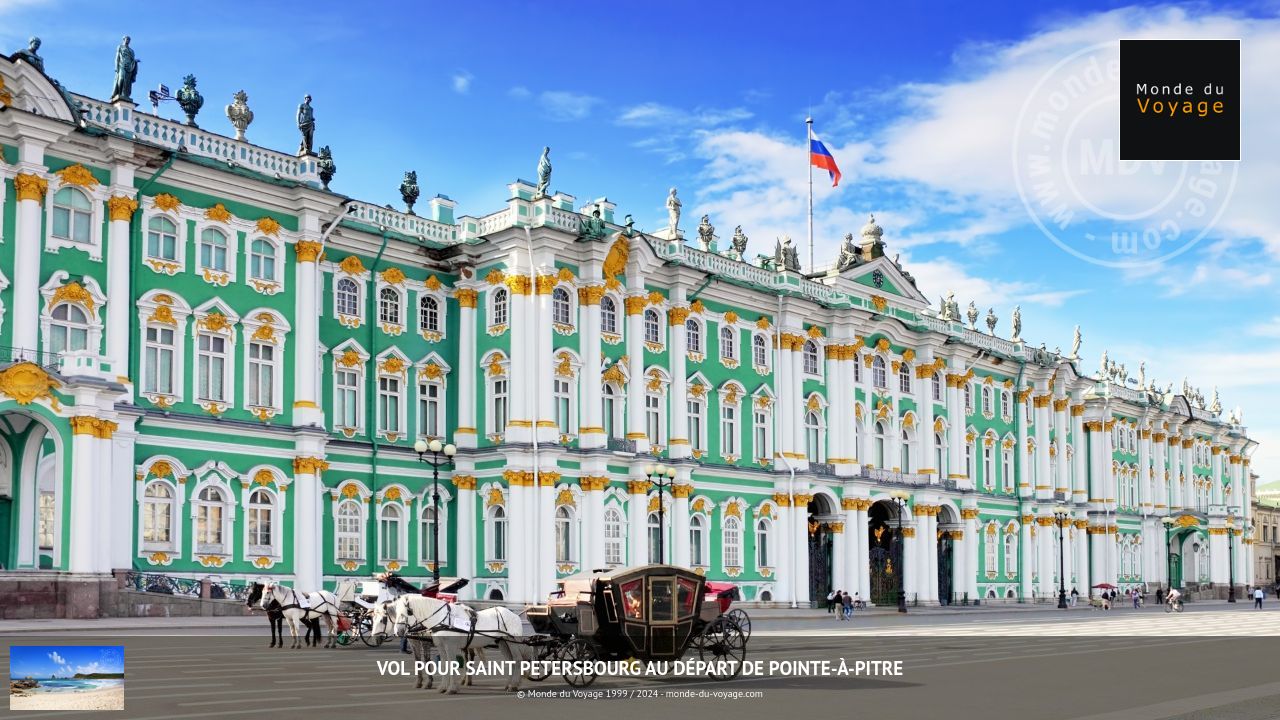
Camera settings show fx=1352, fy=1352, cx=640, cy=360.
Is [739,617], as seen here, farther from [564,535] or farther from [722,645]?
[564,535]

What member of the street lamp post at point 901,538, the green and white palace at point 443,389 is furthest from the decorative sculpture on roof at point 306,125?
the street lamp post at point 901,538

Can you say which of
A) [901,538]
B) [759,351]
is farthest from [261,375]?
[901,538]

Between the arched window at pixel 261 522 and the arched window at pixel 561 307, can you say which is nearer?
the arched window at pixel 261 522

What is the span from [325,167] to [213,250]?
5929 millimetres

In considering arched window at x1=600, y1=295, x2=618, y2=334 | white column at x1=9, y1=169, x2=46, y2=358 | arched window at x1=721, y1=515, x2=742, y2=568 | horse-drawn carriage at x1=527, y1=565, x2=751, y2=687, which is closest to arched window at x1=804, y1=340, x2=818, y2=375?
arched window at x1=721, y1=515, x2=742, y2=568

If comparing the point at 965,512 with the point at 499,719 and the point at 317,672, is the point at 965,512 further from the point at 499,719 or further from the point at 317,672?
the point at 499,719

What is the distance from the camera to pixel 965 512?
73312 millimetres

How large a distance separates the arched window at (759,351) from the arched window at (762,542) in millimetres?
7109

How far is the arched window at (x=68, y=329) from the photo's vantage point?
38.9 metres

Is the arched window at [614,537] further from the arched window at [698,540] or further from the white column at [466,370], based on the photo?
the white column at [466,370]

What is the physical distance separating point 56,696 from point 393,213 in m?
39.1

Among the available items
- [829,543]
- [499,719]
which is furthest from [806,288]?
[499,719]

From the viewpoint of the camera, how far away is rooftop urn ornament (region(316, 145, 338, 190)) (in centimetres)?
4740

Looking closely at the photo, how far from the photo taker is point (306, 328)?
150 ft
